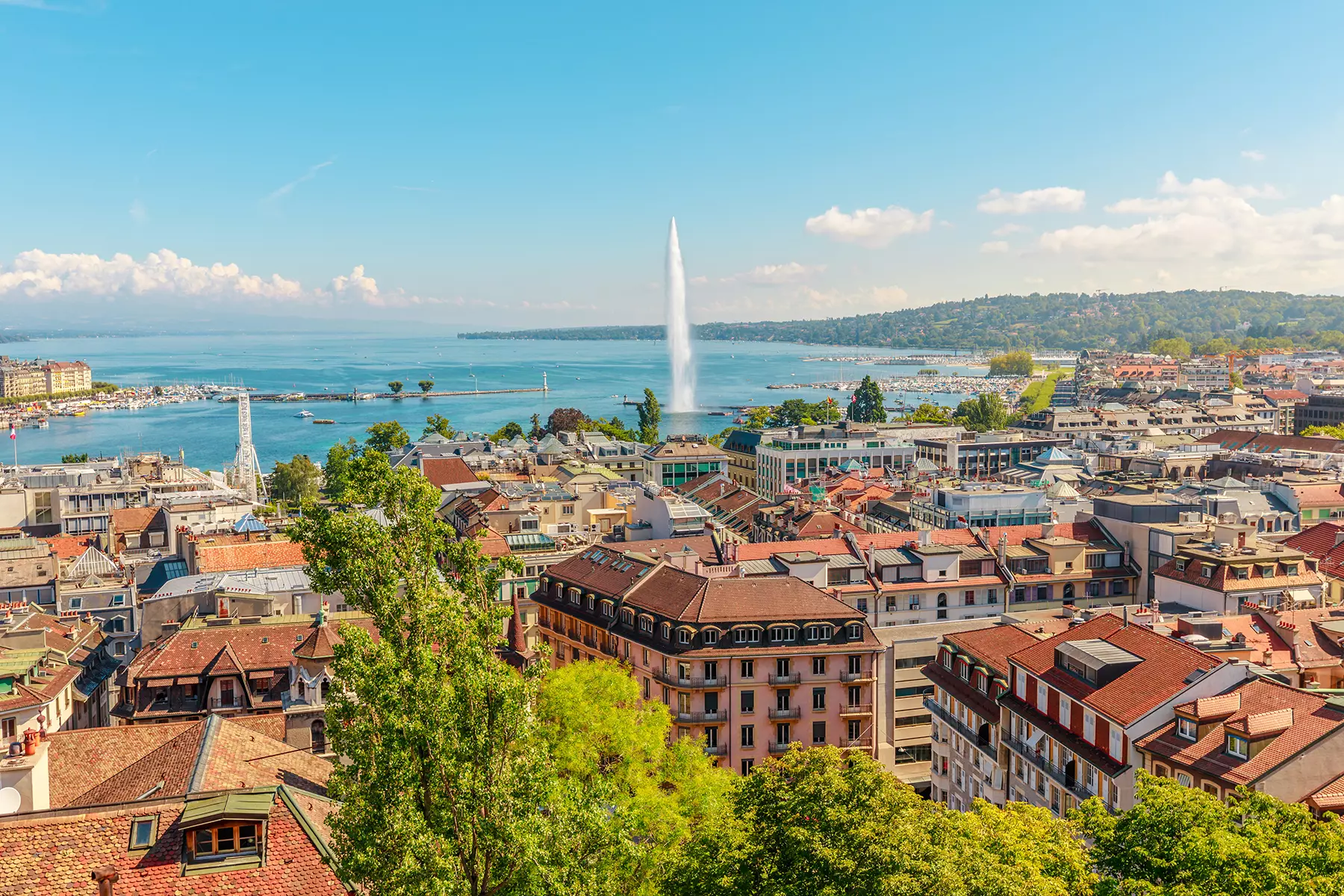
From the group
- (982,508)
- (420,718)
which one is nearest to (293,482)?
(982,508)

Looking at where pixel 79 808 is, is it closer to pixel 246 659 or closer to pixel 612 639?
pixel 246 659

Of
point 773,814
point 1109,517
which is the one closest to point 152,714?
point 773,814

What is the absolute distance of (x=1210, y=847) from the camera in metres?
16.8

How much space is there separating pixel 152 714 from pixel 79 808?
15.8m

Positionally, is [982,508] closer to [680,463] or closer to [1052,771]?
[1052,771]

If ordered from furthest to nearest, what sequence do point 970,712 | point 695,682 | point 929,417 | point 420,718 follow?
1. point 929,417
2. point 695,682
3. point 970,712
4. point 420,718

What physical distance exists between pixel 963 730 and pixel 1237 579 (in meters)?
14.8

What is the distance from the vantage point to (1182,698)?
25828 mm

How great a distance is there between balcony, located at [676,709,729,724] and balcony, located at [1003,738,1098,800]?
10.5 meters

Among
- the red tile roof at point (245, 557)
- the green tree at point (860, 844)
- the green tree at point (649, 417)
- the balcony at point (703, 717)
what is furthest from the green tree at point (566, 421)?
the green tree at point (860, 844)

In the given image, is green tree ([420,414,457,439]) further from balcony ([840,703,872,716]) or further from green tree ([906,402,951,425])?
balcony ([840,703,872,716])

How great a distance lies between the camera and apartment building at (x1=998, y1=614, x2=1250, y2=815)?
26.0 m

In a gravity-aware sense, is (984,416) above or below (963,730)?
above

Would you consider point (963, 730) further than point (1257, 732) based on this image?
Yes
